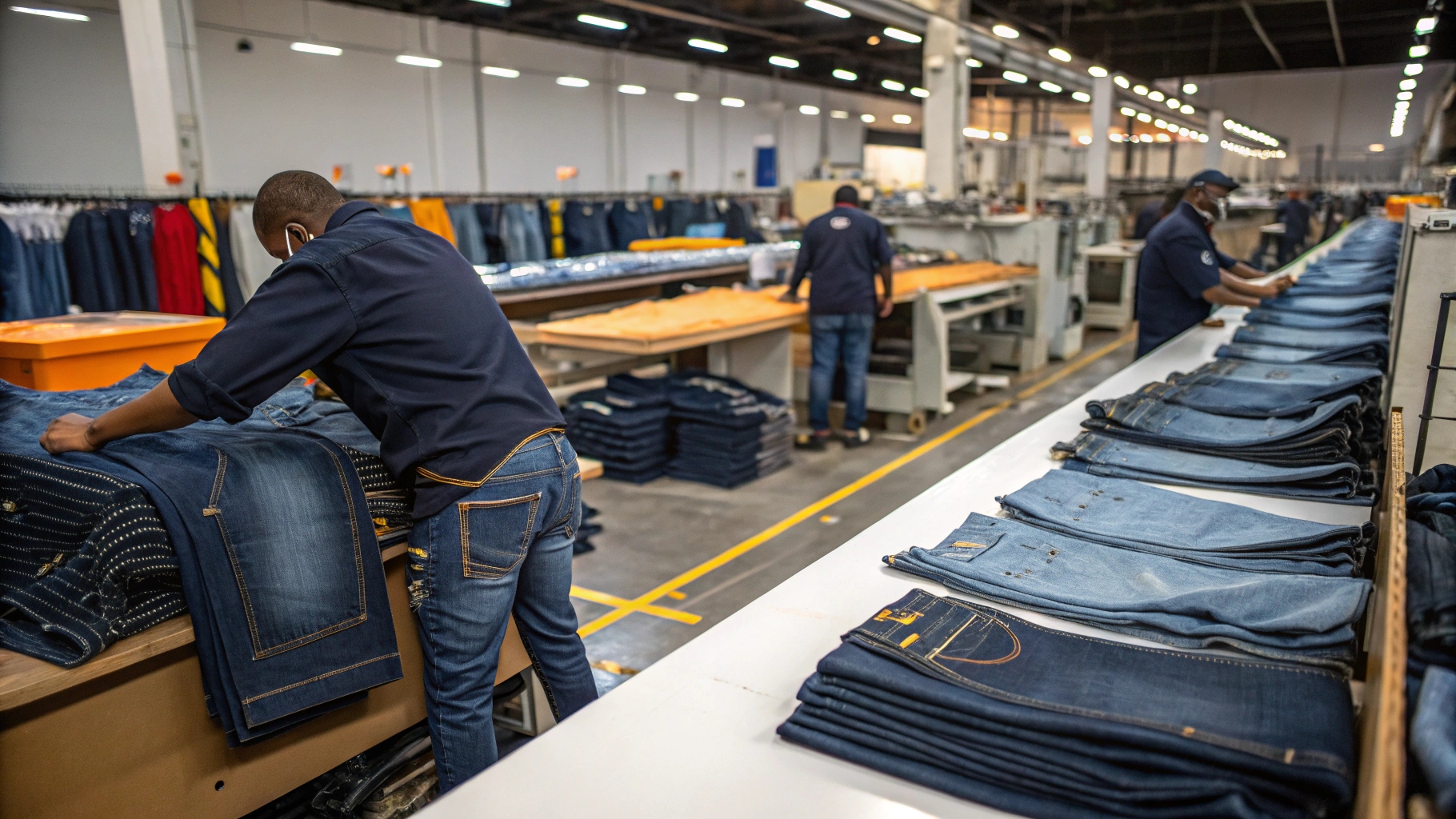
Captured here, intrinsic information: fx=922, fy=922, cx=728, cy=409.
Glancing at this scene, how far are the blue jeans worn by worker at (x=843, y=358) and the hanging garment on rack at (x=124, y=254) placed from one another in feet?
18.0

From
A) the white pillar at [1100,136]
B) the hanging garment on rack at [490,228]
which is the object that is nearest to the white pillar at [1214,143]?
the white pillar at [1100,136]

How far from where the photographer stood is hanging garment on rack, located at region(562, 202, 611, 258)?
12.8 metres

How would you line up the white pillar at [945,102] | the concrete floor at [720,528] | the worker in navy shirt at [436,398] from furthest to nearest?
the white pillar at [945,102]
the concrete floor at [720,528]
the worker in navy shirt at [436,398]

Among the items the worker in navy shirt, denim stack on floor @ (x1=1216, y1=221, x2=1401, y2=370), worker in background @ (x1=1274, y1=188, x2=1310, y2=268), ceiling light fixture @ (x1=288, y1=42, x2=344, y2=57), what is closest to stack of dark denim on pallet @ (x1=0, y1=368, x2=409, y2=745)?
the worker in navy shirt

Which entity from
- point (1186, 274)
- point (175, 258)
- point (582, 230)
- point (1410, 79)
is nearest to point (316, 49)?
point (582, 230)

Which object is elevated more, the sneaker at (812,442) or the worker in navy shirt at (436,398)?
Answer: the worker in navy shirt at (436,398)

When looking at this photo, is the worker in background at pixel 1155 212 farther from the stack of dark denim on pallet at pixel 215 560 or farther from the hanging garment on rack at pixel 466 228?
the stack of dark denim on pallet at pixel 215 560

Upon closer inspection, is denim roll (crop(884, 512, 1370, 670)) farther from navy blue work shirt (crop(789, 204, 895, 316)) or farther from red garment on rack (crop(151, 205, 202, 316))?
red garment on rack (crop(151, 205, 202, 316))

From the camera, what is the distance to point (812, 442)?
664 centimetres

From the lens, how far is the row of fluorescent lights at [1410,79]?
8.80 metres

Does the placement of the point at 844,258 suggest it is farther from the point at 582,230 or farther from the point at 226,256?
the point at 582,230

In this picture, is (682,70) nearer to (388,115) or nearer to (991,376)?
(388,115)

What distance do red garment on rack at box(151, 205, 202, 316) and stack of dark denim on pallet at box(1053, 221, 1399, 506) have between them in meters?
7.72

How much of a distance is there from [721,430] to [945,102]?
617cm
